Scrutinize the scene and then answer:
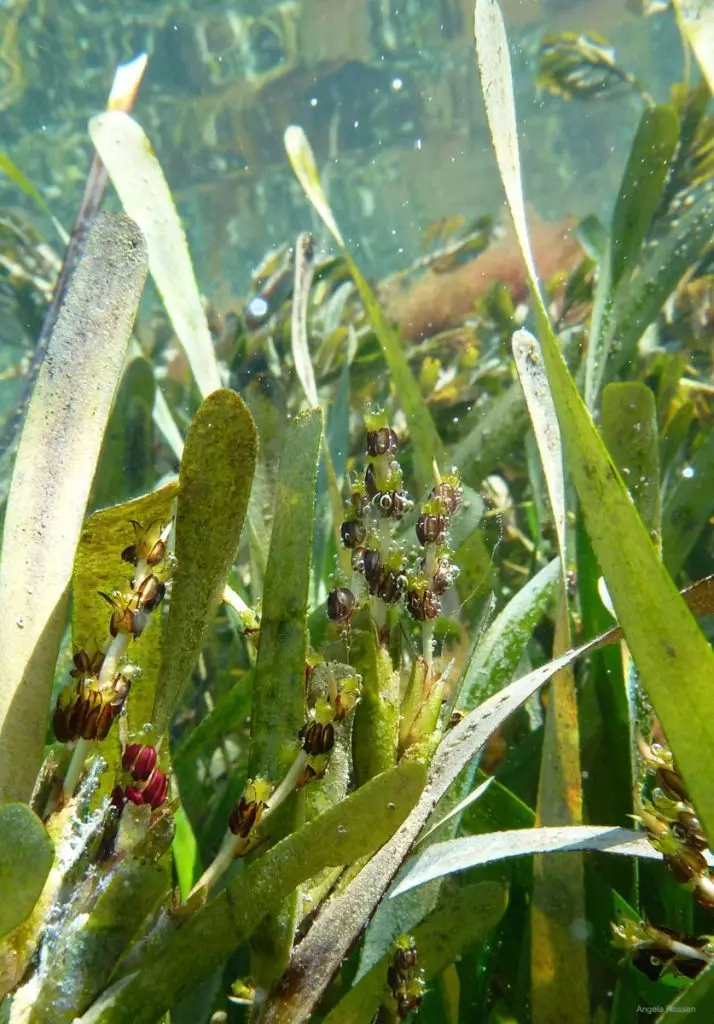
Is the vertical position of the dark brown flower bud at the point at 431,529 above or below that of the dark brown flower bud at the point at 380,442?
below

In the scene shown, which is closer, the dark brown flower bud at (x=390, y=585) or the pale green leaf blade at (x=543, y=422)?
the dark brown flower bud at (x=390, y=585)

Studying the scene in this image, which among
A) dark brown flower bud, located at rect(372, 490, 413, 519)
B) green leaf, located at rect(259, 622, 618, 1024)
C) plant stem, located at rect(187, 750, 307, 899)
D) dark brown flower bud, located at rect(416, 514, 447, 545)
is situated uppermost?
dark brown flower bud, located at rect(372, 490, 413, 519)

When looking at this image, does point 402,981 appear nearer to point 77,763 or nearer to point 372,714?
point 372,714

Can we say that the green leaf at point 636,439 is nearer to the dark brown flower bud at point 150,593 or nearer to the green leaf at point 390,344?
the green leaf at point 390,344

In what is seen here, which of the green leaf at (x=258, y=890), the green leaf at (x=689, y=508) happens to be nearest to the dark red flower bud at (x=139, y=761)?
the green leaf at (x=258, y=890)

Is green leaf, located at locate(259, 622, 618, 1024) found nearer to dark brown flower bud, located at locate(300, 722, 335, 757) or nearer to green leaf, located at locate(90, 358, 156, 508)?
dark brown flower bud, located at locate(300, 722, 335, 757)

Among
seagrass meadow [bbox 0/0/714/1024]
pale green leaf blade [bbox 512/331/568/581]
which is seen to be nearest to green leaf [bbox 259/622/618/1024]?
seagrass meadow [bbox 0/0/714/1024]

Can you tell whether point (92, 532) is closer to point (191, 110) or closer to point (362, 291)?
point (362, 291)
